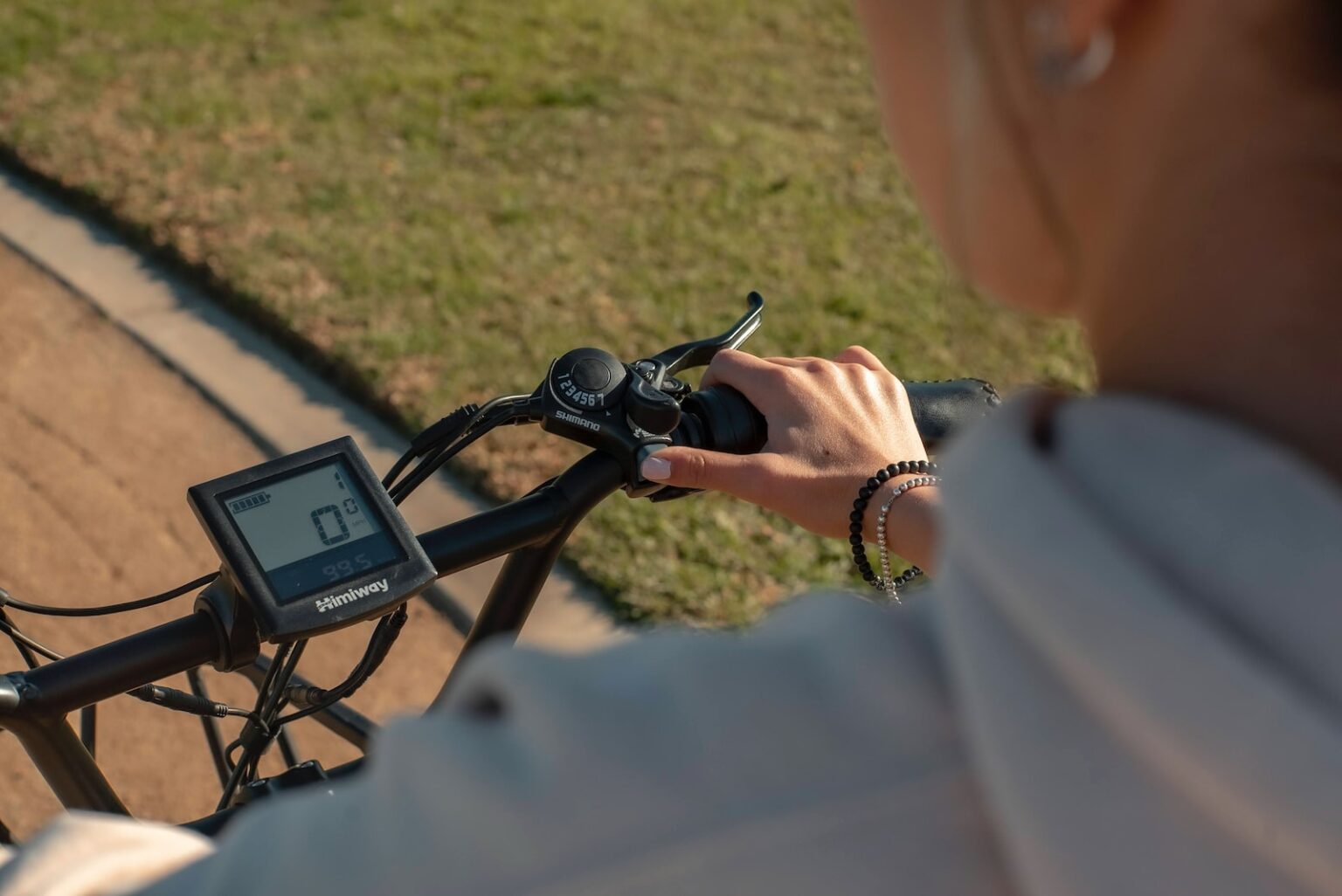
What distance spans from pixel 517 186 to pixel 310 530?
4.33m

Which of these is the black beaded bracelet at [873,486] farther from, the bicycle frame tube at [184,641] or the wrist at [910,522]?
the bicycle frame tube at [184,641]

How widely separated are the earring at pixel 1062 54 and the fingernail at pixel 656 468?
3.55ft

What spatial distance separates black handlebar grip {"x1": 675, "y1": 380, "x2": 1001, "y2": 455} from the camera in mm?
1697

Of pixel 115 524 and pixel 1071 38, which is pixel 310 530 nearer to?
pixel 1071 38

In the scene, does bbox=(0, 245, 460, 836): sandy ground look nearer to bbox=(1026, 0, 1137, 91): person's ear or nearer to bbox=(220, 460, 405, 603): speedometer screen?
bbox=(220, 460, 405, 603): speedometer screen

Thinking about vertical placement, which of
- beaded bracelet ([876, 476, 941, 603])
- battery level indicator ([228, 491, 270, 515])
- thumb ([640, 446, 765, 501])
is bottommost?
beaded bracelet ([876, 476, 941, 603])

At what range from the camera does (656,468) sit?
1611 mm

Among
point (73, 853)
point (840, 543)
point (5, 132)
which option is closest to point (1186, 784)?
point (73, 853)

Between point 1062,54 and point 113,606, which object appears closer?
point 1062,54

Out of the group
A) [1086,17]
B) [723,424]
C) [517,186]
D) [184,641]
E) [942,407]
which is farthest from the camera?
[517,186]

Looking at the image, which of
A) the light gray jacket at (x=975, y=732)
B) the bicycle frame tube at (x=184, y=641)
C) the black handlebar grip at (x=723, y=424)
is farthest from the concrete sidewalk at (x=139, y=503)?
the light gray jacket at (x=975, y=732)

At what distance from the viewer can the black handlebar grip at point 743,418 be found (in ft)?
5.57

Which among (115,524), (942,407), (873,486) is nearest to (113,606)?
(873,486)

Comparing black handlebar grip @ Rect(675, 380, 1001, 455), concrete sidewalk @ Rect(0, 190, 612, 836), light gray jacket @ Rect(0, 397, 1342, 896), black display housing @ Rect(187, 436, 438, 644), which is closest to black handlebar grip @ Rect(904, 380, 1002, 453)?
black handlebar grip @ Rect(675, 380, 1001, 455)
